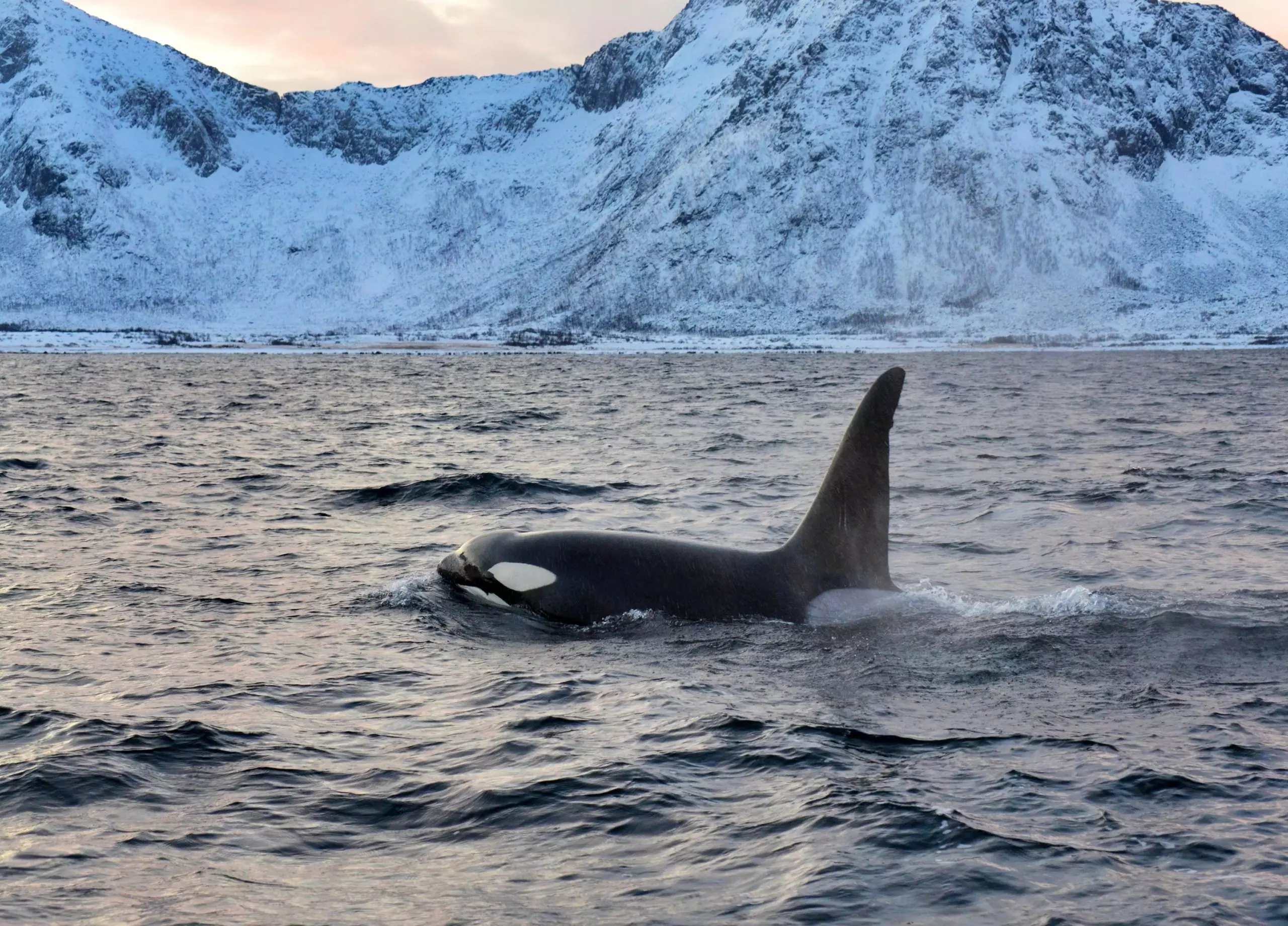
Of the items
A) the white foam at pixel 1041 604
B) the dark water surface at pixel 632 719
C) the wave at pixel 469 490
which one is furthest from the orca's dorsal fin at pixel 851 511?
the wave at pixel 469 490

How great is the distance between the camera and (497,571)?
13336mm

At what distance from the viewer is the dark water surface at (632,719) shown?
6.62 meters

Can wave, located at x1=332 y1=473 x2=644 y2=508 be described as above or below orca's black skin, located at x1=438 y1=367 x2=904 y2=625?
below

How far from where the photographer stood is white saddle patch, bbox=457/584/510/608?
13.4 meters

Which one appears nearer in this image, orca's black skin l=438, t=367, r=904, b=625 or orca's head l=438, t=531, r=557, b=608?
orca's black skin l=438, t=367, r=904, b=625

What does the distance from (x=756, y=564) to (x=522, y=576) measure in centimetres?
239

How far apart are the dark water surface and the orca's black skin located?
0.33 m

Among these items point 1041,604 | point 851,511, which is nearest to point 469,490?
point 851,511

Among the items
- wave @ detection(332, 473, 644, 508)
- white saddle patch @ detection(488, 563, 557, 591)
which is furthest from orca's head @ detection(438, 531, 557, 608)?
wave @ detection(332, 473, 644, 508)

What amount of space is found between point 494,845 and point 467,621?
585 centimetres

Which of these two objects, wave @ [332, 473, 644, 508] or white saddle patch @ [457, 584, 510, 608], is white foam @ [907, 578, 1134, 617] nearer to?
white saddle patch @ [457, 584, 510, 608]

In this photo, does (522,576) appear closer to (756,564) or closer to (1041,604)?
(756,564)

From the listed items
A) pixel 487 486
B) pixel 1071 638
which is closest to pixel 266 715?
pixel 1071 638

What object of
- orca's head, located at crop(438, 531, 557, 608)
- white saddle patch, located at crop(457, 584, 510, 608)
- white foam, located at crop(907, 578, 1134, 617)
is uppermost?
orca's head, located at crop(438, 531, 557, 608)
